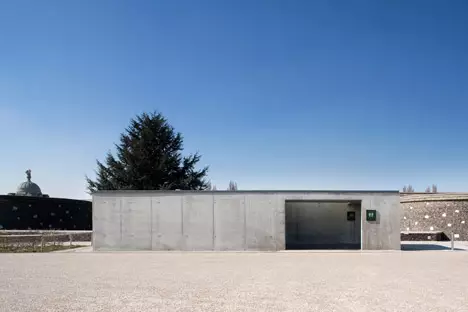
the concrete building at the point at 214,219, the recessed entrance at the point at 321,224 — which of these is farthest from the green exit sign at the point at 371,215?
the recessed entrance at the point at 321,224

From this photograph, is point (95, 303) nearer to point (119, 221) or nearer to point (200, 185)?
point (119, 221)

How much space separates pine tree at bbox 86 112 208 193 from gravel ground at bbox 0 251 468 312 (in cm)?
2450

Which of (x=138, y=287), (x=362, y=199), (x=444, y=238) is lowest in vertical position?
(x=444, y=238)

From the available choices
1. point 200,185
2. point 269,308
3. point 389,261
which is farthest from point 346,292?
point 200,185

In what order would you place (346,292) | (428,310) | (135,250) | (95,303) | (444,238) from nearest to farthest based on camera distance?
(428,310) < (95,303) < (346,292) < (135,250) < (444,238)

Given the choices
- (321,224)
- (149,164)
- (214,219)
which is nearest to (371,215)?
(321,224)

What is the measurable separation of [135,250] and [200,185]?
23217 mm

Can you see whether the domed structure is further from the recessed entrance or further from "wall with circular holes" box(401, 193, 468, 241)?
"wall with circular holes" box(401, 193, 468, 241)

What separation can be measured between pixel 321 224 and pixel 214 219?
8.37 meters

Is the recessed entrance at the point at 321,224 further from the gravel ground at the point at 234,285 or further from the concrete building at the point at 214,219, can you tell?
the gravel ground at the point at 234,285

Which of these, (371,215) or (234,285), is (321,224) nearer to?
(371,215)

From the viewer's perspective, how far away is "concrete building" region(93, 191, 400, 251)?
19.5 meters

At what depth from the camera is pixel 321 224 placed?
24891 mm

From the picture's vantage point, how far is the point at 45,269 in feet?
41.4
